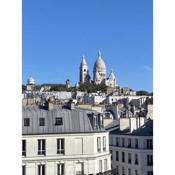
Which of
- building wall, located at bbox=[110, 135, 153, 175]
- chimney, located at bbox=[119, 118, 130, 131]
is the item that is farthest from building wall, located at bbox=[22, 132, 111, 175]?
chimney, located at bbox=[119, 118, 130, 131]

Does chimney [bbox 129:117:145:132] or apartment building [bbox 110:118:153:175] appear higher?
chimney [bbox 129:117:145:132]

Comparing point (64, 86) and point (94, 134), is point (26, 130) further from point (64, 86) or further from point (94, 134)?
point (64, 86)

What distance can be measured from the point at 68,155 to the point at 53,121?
641mm

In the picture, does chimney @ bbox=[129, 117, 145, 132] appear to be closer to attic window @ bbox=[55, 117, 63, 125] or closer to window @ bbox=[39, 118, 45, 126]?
attic window @ bbox=[55, 117, 63, 125]

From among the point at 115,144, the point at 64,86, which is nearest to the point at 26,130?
the point at 115,144

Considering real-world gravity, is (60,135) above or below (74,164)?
above

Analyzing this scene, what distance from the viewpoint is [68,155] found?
5.61 metres

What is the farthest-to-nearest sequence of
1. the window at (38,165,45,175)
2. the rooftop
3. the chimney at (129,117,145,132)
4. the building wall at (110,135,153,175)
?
the chimney at (129,117,145,132) < the rooftop < the building wall at (110,135,153,175) < the window at (38,165,45,175)

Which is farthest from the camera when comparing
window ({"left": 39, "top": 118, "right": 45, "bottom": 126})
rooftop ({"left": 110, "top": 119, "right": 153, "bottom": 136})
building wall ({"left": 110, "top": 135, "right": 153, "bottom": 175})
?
rooftop ({"left": 110, "top": 119, "right": 153, "bottom": 136})

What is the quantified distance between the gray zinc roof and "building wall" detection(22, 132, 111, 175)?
9 cm

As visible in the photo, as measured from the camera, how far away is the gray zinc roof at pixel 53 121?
586 centimetres

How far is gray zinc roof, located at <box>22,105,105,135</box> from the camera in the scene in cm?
586
